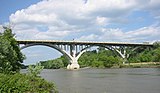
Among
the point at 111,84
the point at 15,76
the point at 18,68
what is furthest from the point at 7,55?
the point at 111,84

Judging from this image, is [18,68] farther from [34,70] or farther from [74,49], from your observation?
[74,49]

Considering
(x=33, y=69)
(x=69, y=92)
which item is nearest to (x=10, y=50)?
(x=33, y=69)

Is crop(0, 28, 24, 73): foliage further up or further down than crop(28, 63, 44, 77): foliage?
further up

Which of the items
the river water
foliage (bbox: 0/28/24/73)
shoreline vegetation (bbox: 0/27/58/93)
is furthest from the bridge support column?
foliage (bbox: 0/28/24/73)

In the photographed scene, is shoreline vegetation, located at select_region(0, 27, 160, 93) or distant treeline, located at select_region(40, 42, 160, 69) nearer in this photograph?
shoreline vegetation, located at select_region(0, 27, 160, 93)

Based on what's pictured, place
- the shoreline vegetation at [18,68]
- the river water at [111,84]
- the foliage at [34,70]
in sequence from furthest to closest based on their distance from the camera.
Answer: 1. the foliage at [34,70]
2. the river water at [111,84]
3. the shoreline vegetation at [18,68]

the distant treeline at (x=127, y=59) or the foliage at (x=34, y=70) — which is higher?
the distant treeline at (x=127, y=59)

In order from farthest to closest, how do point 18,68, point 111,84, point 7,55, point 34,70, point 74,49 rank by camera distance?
point 74,49 → point 18,68 → point 111,84 → point 7,55 → point 34,70

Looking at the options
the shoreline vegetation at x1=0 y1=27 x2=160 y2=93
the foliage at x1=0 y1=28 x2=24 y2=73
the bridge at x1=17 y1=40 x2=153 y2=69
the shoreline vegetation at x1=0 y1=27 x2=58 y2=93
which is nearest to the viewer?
the shoreline vegetation at x1=0 y1=27 x2=58 y2=93

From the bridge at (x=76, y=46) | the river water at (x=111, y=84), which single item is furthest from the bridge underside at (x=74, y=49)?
the river water at (x=111, y=84)

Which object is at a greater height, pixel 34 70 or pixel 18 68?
pixel 18 68

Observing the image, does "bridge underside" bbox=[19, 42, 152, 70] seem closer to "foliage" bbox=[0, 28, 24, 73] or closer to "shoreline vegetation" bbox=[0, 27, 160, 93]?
"shoreline vegetation" bbox=[0, 27, 160, 93]

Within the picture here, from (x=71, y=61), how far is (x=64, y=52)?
6138mm

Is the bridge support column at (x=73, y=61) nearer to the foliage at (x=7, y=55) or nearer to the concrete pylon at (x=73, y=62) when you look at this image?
the concrete pylon at (x=73, y=62)
